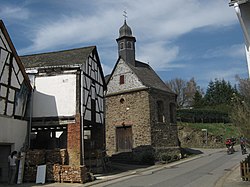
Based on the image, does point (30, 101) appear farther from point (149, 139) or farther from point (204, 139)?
point (204, 139)

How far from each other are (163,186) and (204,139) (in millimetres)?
24972

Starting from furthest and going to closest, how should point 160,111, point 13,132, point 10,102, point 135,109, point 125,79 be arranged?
point 125,79
point 160,111
point 135,109
point 10,102
point 13,132

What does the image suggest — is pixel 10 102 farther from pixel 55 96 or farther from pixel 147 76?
pixel 147 76

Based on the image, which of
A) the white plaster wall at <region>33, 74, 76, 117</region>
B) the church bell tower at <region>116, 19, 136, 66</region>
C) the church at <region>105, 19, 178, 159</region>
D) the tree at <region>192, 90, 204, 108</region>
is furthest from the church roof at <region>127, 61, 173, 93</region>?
the tree at <region>192, 90, 204, 108</region>

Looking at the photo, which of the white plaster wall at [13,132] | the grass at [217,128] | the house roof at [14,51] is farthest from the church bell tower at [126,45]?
the white plaster wall at [13,132]

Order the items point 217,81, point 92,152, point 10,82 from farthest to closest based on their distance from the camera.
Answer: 1. point 217,81
2. point 92,152
3. point 10,82

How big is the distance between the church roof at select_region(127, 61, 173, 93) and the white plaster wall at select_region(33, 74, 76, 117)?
11.7 metres

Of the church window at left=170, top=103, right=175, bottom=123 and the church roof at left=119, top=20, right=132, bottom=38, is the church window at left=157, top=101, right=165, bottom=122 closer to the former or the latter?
the church window at left=170, top=103, right=175, bottom=123

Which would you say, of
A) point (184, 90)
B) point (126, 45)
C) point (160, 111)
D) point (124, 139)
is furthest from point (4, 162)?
point (184, 90)

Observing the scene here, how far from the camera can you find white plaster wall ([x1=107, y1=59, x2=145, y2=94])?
28.1 m

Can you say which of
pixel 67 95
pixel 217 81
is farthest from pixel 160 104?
pixel 217 81

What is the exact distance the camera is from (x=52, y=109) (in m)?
16.9

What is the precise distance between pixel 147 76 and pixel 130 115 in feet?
15.2

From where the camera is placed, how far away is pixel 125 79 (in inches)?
1144
